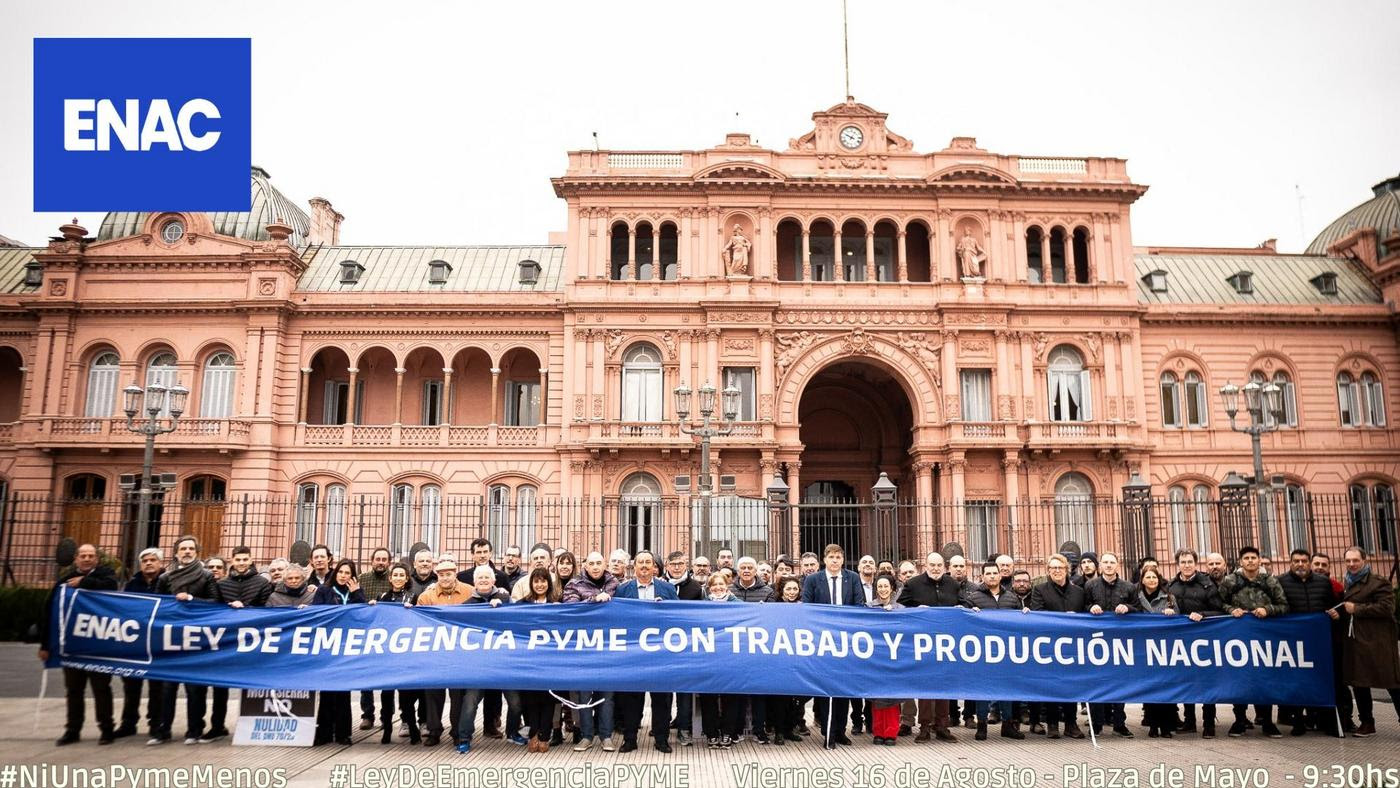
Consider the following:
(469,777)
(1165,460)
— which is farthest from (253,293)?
(1165,460)

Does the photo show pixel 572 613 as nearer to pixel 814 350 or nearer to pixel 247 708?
pixel 247 708

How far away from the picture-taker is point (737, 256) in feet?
106

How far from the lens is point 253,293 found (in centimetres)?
3291

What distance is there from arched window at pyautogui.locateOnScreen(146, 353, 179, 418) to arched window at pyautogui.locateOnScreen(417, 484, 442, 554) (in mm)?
9947

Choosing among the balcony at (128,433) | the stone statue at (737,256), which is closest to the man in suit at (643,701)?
the stone statue at (737,256)

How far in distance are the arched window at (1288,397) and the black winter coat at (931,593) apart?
29435 millimetres

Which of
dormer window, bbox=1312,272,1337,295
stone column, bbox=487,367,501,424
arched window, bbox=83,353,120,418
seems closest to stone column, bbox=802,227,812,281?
stone column, bbox=487,367,501,424

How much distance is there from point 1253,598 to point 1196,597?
2.14 ft

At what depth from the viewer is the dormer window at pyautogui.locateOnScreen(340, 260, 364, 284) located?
35.3m

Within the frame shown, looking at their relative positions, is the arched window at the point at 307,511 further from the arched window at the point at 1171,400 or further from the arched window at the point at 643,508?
the arched window at the point at 1171,400

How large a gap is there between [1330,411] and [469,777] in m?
36.2

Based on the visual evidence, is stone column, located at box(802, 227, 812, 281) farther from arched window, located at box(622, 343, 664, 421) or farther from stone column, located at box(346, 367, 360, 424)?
stone column, located at box(346, 367, 360, 424)

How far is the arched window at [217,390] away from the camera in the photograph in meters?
32.9

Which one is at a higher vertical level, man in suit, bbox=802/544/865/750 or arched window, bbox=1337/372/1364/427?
arched window, bbox=1337/372/1364/427
